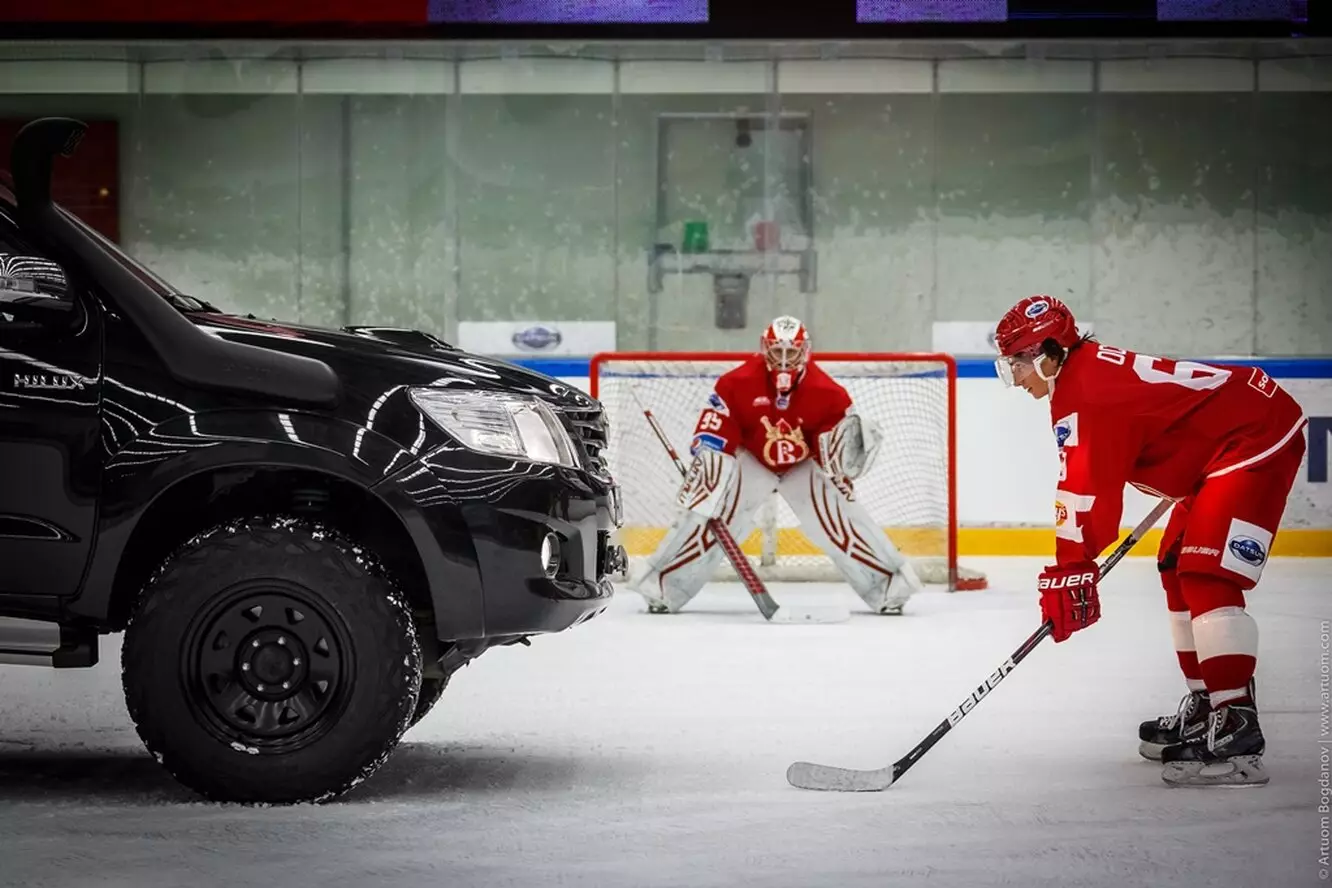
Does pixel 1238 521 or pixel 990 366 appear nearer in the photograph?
pixel 1238 521

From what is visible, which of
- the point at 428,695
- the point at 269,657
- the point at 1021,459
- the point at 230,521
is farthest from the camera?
the point at 1021,459

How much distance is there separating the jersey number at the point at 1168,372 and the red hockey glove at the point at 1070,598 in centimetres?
49

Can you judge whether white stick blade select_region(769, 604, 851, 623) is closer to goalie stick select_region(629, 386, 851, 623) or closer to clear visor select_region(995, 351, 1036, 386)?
goalie stick select_region(629, 386, 851, 623)

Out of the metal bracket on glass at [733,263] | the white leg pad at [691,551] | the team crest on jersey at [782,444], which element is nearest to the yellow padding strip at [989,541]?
the white leg pad at [691,551]

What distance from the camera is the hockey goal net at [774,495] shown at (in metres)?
10.5

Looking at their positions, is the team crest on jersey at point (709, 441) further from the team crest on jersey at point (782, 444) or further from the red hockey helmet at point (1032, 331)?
the red hockey helmet at point (1032, 331)

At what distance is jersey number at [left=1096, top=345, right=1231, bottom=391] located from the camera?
180 inches

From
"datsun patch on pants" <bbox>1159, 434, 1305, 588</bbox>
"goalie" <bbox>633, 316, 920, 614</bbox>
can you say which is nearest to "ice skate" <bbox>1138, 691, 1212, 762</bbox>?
"datsun patch on pants" <bbox>1159, 434, 1305, 588</bbox>

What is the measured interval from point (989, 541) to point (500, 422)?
7501mm

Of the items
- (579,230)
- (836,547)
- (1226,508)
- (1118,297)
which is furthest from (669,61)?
(1226,508)

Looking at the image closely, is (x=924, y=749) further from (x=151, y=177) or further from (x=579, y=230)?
(x=151, y=177)

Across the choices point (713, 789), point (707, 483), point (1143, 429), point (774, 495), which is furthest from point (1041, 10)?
point (713, 789)

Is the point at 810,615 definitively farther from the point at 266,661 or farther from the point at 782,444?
the point at 266,661

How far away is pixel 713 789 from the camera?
4.53m
